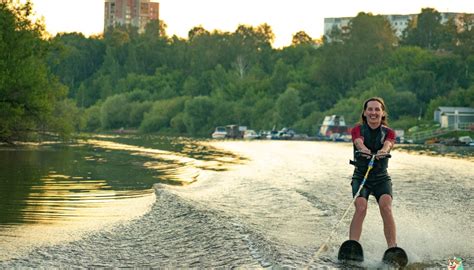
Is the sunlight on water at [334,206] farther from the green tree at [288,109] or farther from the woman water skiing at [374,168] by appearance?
the green tree at [288,109]

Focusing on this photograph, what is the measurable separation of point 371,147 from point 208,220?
469 cm

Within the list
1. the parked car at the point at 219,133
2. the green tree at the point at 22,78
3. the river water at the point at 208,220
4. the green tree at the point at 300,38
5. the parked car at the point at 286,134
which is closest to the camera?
the river water at the point at 208,220

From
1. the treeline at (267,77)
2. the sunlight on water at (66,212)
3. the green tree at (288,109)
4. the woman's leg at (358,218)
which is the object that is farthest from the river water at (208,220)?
the green tree at (288,109)

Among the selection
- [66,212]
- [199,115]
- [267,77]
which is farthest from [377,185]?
[267,77]

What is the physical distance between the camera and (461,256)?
11.9m

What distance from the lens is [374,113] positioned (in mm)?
11461

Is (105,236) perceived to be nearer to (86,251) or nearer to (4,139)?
(86,251)

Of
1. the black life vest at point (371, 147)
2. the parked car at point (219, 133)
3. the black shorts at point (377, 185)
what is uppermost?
the black life vest at point (371, 147)

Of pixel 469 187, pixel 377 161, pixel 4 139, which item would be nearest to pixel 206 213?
pixel 377 161

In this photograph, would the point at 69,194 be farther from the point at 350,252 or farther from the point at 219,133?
the point at 219,133

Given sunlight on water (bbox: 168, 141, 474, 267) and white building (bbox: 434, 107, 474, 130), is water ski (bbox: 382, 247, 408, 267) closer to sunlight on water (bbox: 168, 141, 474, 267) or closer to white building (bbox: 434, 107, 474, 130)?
sunlight on water (bbox: 168, 141, 474, 267)

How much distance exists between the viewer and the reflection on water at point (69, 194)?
557 inches

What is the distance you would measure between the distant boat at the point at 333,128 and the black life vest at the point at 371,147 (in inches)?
3558

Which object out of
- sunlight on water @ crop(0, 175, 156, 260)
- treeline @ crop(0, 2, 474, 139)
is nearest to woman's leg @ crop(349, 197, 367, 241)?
sunlight on water @ crop(0, 175, 156, 260)
